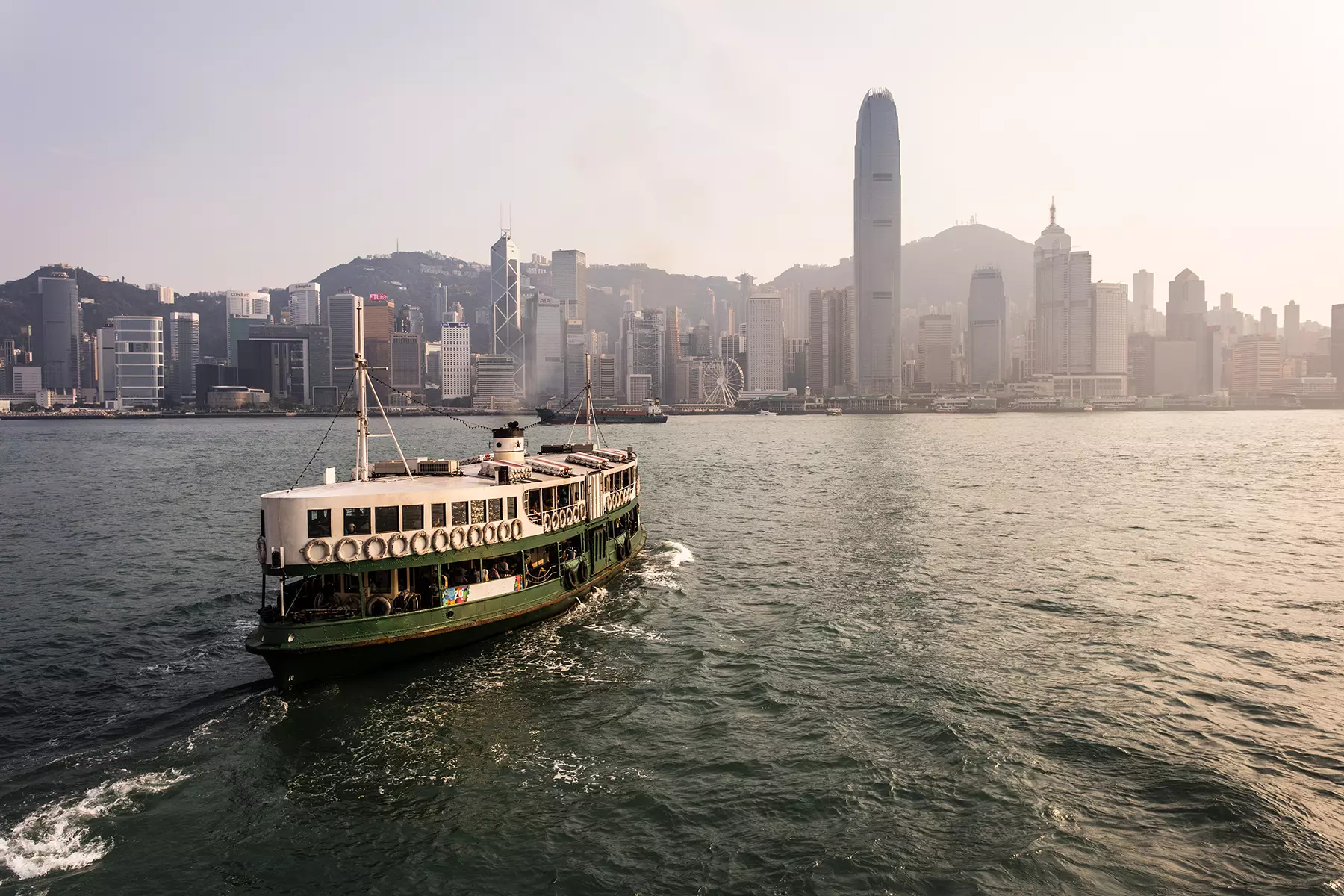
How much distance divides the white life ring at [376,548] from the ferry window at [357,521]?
0.34 m

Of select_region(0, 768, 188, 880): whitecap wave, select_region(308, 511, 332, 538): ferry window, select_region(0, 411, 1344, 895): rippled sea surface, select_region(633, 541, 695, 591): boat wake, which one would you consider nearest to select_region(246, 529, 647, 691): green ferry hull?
select_region(0, 411, 1344, 895): rippled sea surface

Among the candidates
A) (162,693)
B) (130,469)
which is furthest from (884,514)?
(130,469)

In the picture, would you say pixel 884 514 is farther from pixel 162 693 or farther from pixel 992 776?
pixel 162 693

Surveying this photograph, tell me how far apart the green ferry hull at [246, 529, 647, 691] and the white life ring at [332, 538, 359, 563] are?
1.65 metres

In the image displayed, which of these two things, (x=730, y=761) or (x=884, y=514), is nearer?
(x=730, y=761)

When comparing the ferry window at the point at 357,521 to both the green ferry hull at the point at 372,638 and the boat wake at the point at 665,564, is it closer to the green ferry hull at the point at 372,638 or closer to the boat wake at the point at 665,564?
the green ferry hull at the point at 372,638

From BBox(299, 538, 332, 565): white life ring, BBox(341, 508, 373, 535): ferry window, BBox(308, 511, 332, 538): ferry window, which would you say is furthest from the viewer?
BBox(341, 508, 373, 535): ferry window

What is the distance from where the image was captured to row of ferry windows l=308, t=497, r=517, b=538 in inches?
877

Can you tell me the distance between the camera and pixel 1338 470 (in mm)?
87062

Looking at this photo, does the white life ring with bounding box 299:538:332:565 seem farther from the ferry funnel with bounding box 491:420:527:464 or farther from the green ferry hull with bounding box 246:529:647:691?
the ferry funnel with bounding box 491:420:527:464

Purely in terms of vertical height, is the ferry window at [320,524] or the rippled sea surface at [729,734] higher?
the ferry window at [320,524]

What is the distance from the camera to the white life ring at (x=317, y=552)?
861 inches

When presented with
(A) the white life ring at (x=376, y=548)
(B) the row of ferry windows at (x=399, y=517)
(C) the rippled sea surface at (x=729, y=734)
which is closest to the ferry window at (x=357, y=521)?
(B) the row of ferry windows at (x=399, y=517)

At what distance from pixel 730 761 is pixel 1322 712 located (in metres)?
16.1
